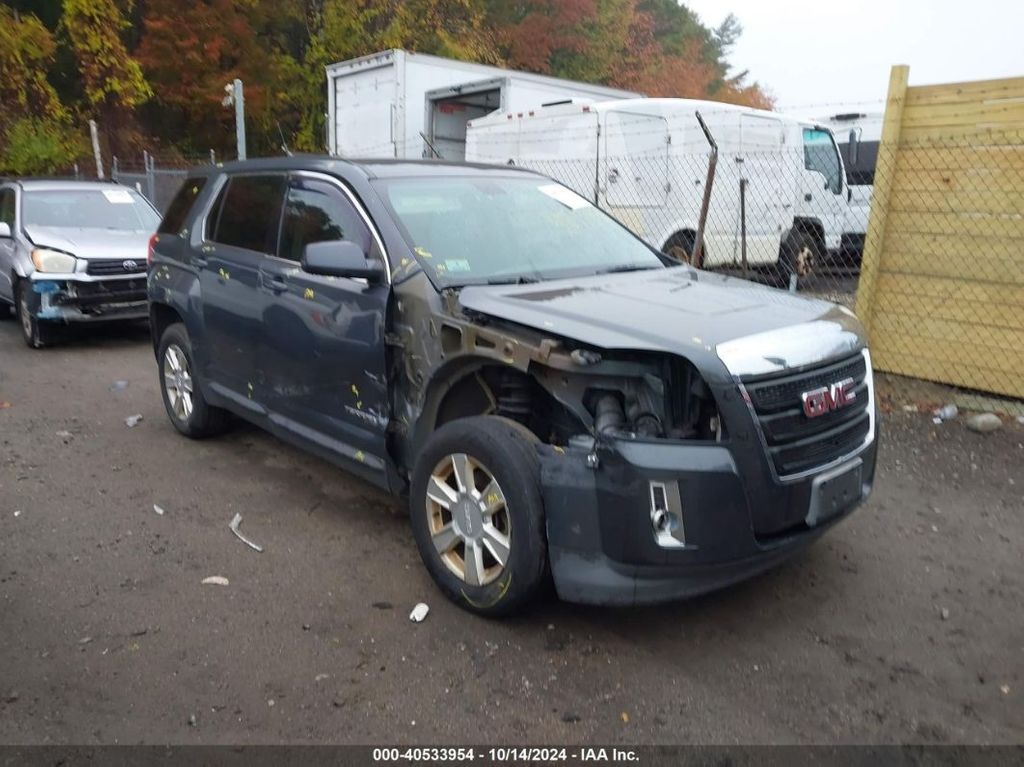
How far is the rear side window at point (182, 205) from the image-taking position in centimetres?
580

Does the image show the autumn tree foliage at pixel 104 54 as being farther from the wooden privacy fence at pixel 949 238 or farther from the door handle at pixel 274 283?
the wooden privacy fence at pixel 949 238

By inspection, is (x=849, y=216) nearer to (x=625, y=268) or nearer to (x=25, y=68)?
(x=625, y=268)

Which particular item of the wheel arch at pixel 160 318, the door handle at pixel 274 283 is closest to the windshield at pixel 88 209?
the wheel arch at pixel 160 318

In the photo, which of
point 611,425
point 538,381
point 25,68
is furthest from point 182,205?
point 25,68

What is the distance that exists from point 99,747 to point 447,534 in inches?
58.1

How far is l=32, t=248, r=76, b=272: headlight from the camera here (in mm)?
8930

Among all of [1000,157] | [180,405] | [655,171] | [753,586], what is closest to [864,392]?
[753,586]

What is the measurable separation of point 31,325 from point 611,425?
8103 millimetres

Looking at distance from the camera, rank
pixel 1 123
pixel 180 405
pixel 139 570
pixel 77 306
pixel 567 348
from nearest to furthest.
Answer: pixel 567 348 < pixel 139 570 < pixel 180 405 < pixel 77 306 < pixel 1 123

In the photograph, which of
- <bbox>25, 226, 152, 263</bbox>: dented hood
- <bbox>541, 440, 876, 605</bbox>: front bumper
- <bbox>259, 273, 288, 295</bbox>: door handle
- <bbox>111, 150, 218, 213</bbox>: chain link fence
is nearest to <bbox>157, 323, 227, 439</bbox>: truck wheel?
<bbox>259, 273, 288, 295</bbox>: door handle

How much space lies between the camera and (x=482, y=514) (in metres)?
3.44

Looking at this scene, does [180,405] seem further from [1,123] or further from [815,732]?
[1,123]

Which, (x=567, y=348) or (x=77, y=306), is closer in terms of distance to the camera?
(x=567, y=348)

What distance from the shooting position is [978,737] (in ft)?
9.27
